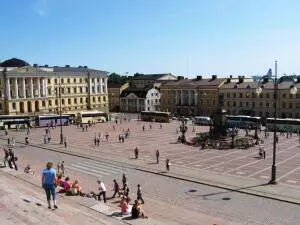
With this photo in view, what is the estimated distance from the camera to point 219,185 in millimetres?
31938

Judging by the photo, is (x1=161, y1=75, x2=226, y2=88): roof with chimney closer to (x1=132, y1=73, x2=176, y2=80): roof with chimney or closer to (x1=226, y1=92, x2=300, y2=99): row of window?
(x1=226, y1=92, x2=300, y2=99): row of window

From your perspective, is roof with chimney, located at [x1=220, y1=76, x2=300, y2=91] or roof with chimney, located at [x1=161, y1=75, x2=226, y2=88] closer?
roof with chimney, located at [x1=220, y1=76, x2=300, y2=91]

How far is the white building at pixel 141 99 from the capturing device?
127156mm

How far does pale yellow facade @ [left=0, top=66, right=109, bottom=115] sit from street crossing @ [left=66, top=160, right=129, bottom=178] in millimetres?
58968

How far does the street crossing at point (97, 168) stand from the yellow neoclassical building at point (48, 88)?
158 feet

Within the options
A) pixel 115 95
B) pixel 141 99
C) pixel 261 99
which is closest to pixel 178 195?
pixel 261 99

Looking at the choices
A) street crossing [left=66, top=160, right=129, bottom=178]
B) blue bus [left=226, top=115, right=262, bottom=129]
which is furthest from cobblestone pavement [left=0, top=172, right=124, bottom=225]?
A: blue bus [left=226, top=115, right=262, bottom=129]

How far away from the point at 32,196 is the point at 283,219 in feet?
46.8

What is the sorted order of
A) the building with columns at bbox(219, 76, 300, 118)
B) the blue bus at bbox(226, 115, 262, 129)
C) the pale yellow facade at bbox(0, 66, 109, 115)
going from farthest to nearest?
the pale yellow facade at bbox(0, 66, 109, 115) → the building with columns at bbox(219, 76, 300, 118) → the blue bus at bbox(226, 115, 262, 129)

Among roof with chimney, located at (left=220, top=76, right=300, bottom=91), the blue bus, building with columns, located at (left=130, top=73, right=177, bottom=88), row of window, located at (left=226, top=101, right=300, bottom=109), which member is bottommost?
the blue bus

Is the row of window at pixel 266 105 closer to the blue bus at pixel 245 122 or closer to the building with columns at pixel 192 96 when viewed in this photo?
the building with columns at pixel 192 96

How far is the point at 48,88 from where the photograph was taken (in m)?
105

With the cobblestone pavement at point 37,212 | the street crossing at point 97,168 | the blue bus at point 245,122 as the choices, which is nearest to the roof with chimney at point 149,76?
the blue bus at point 245,122

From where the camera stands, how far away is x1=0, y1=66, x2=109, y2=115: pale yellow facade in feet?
316
